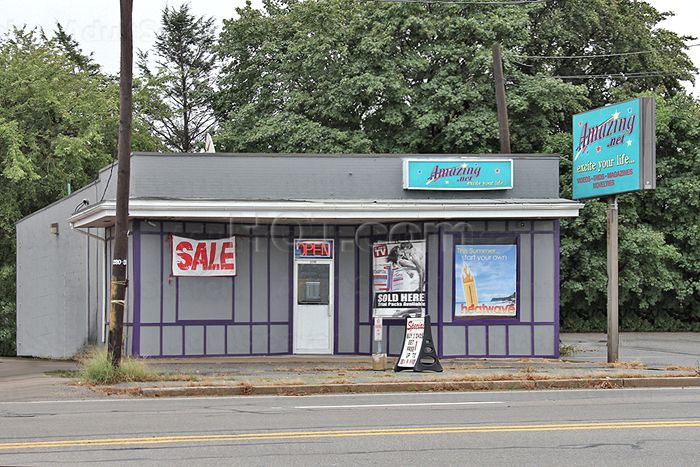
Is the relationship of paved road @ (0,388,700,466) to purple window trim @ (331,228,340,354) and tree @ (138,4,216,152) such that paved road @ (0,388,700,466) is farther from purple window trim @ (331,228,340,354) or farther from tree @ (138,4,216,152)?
tree @ (138,4,216,152)

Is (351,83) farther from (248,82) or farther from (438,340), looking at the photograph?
(438,340)

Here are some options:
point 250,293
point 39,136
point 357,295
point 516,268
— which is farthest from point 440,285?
point 39,136

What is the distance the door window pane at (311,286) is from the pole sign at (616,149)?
5.70 m

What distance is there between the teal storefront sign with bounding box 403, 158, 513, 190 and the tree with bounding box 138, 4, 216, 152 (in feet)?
111

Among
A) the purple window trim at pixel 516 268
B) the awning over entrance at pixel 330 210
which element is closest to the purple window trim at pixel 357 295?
the awning over entrance at pixel 330 210

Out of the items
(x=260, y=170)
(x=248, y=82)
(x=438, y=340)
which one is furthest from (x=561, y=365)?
(x=248, y=82)

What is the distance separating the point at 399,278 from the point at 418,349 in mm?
2936

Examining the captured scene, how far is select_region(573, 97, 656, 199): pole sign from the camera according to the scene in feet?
59.6

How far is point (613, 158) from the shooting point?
1889 cm

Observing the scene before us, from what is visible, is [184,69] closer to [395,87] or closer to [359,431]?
[395,87]

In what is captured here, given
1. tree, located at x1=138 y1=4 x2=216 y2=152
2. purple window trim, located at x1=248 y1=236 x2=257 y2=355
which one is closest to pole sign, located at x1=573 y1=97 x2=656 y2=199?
purple window trim, located at x1=248 y1=236 x2=257 y2=355

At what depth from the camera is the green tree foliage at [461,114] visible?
111ft

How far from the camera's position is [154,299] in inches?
762

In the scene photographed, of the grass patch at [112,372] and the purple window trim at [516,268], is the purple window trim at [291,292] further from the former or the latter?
the grass patch at [112,372]
